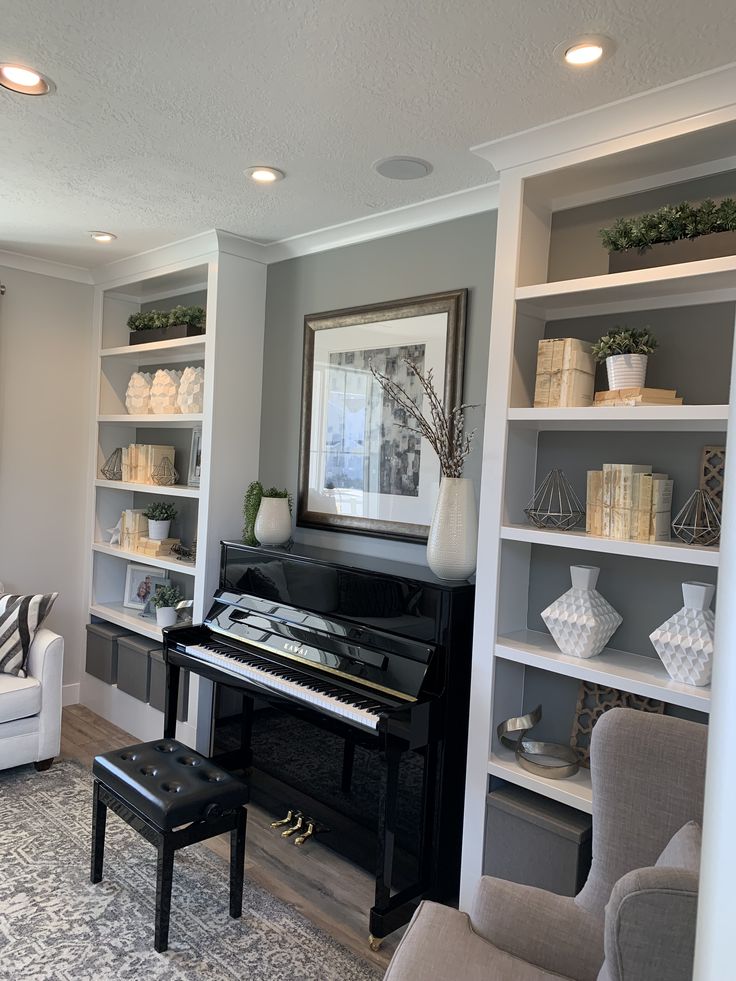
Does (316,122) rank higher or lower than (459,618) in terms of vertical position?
higher

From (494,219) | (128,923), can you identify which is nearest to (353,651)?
(128,923)

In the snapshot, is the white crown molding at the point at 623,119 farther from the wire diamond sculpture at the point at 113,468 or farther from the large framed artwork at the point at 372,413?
the wire diamond sculpture at the point at 113,468

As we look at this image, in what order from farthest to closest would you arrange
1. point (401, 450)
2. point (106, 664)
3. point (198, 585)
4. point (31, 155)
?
point (106, 664)
point (198, 585)
point (401, 450)
point (31, 155)

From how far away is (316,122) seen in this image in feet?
7.20

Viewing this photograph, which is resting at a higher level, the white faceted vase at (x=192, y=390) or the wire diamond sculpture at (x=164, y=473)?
the white faceted vase at (x=192, y=390)

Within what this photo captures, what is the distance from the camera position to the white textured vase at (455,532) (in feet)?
8.23

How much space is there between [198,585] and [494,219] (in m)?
2.14

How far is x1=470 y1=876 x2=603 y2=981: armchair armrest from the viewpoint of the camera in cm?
155

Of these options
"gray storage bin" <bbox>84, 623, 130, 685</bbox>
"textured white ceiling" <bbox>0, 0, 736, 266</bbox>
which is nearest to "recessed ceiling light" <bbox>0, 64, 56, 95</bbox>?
"textured white ceiling" <bbox>0, 0, 736, 266</bbox>

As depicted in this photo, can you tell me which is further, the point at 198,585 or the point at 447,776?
the point at 198,585

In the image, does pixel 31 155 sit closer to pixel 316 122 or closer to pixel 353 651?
pixel 316 122

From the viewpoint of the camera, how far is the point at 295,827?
294 centimetres

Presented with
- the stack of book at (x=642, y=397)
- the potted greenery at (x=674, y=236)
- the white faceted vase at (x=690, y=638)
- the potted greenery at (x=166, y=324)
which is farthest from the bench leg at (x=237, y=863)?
the potted greenery at (x=166, y=324)

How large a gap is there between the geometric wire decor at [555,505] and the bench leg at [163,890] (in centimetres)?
153
